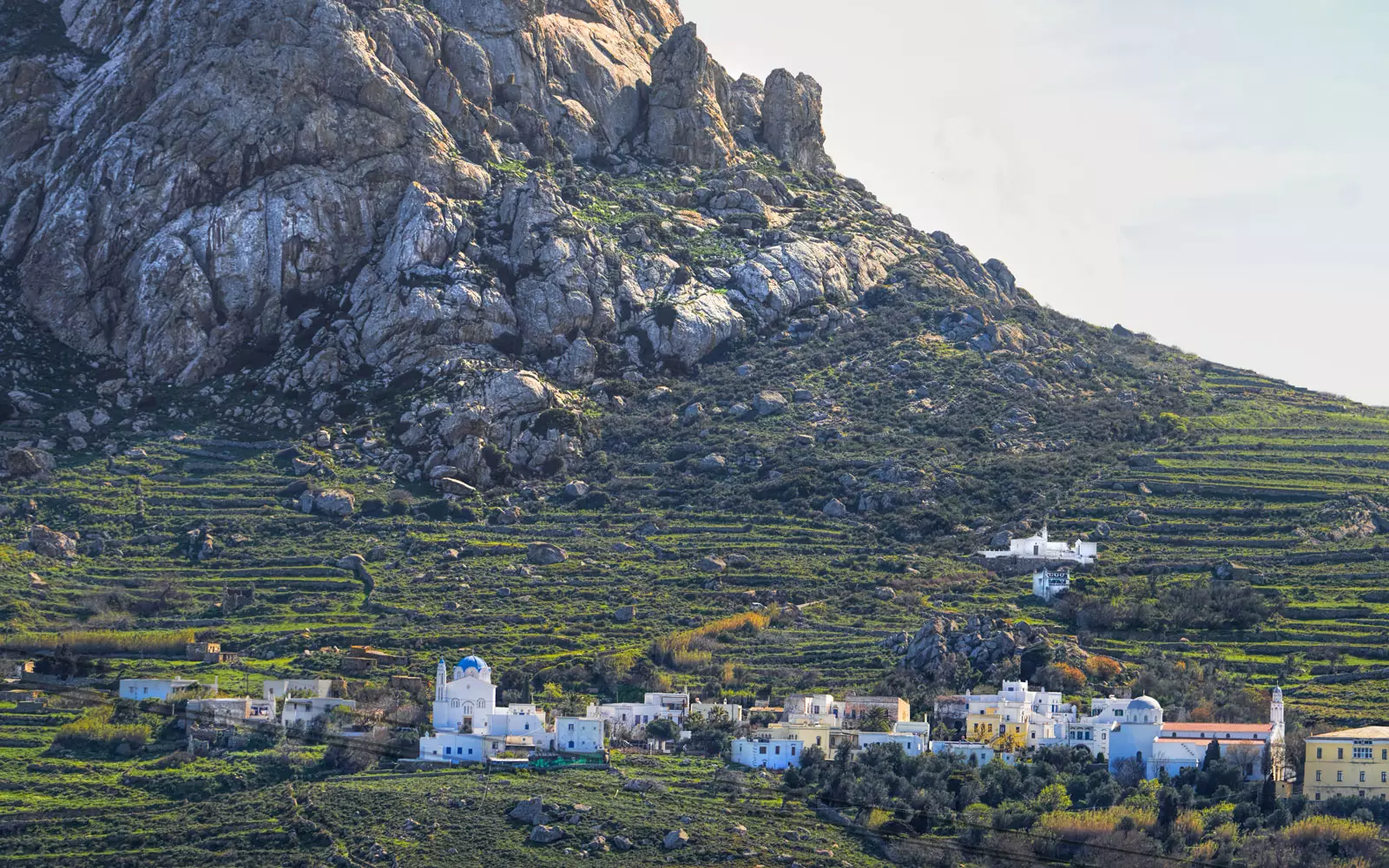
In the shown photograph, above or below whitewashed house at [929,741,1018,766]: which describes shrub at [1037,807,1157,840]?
below

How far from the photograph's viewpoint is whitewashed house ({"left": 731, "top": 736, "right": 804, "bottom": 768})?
84125mm

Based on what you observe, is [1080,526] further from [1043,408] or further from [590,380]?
[590,380]

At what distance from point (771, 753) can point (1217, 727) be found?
1570 cm

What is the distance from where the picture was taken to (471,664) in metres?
87.9

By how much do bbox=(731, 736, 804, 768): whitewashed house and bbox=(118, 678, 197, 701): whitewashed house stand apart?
70.3 feet

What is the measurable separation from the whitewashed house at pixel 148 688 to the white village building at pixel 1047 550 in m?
37.7

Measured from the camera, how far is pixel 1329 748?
78625mm

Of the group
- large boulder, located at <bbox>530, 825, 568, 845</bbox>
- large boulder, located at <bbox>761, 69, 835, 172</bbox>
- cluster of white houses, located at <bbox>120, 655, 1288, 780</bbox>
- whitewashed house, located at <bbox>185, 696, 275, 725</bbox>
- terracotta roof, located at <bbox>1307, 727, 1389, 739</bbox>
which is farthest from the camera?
large boulder, located at <bbox>761, 69, 835, 172</bbox>

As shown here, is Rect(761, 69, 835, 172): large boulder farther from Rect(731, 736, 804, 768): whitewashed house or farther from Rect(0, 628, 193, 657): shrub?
Rect(731, 736, 804, 768): whitewashed house

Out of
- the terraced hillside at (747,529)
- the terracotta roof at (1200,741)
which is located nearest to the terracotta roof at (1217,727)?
the terracotta roof at (1200,741)

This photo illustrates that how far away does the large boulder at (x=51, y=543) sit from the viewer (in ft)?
338

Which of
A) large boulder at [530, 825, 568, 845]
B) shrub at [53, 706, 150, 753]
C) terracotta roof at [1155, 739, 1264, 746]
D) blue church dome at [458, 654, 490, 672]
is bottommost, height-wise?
large boulder at [530, 825, 568, 845]

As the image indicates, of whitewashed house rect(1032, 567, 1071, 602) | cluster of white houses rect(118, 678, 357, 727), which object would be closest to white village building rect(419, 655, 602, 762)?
cluster of white houses rect(118, 678, 357, 727)

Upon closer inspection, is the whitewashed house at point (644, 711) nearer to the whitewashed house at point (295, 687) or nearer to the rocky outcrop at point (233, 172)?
the whitewashed house at point (295, 687)
